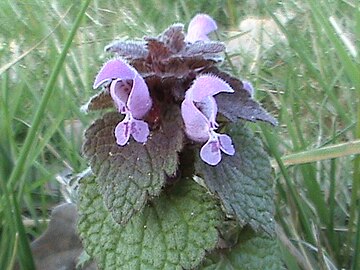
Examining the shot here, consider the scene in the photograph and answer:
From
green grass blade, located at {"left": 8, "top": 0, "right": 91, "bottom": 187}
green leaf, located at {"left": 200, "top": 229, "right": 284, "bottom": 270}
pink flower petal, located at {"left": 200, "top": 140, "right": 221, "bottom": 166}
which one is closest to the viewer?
pink flower petal, located at {"left": 200, "top": 140, "right": 221, "bottom": 166}

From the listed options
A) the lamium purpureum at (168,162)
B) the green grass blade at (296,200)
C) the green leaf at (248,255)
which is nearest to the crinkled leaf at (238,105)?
the lamium purpureum at (168,162)

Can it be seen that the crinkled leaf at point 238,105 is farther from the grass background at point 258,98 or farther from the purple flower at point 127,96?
the grass background at point 258,98

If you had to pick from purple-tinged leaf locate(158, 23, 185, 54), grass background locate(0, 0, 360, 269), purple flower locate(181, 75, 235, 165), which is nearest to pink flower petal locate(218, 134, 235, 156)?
purple flower locate(181, 75, 235, 165)

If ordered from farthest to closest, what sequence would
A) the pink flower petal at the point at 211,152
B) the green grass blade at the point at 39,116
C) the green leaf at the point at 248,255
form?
the green grass blade at the point at 39,116 < the green leaf at the point at 248,255 < the pink flower petal at the point at 211,152

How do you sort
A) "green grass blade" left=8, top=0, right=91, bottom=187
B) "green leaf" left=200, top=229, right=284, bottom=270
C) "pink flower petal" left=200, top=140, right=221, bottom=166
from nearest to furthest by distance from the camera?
1. "pink flower petal" left=200, top=140, right=221, bottom=166
2. "green leaf" left=200, top=229, right=284, bottom=270
3. "green grass blade" left=8, top=0, right=91, bottom=187

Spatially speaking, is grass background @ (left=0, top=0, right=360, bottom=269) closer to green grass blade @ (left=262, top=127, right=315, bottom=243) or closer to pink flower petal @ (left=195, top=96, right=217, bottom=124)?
green grass blade @ (left=262, top=127, right=315, bottom=243)

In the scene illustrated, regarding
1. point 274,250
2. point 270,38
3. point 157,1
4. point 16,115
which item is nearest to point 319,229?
point 274,250

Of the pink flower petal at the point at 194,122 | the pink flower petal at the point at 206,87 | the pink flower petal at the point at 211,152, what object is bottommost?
the pink flower petal at the point at 211,152
